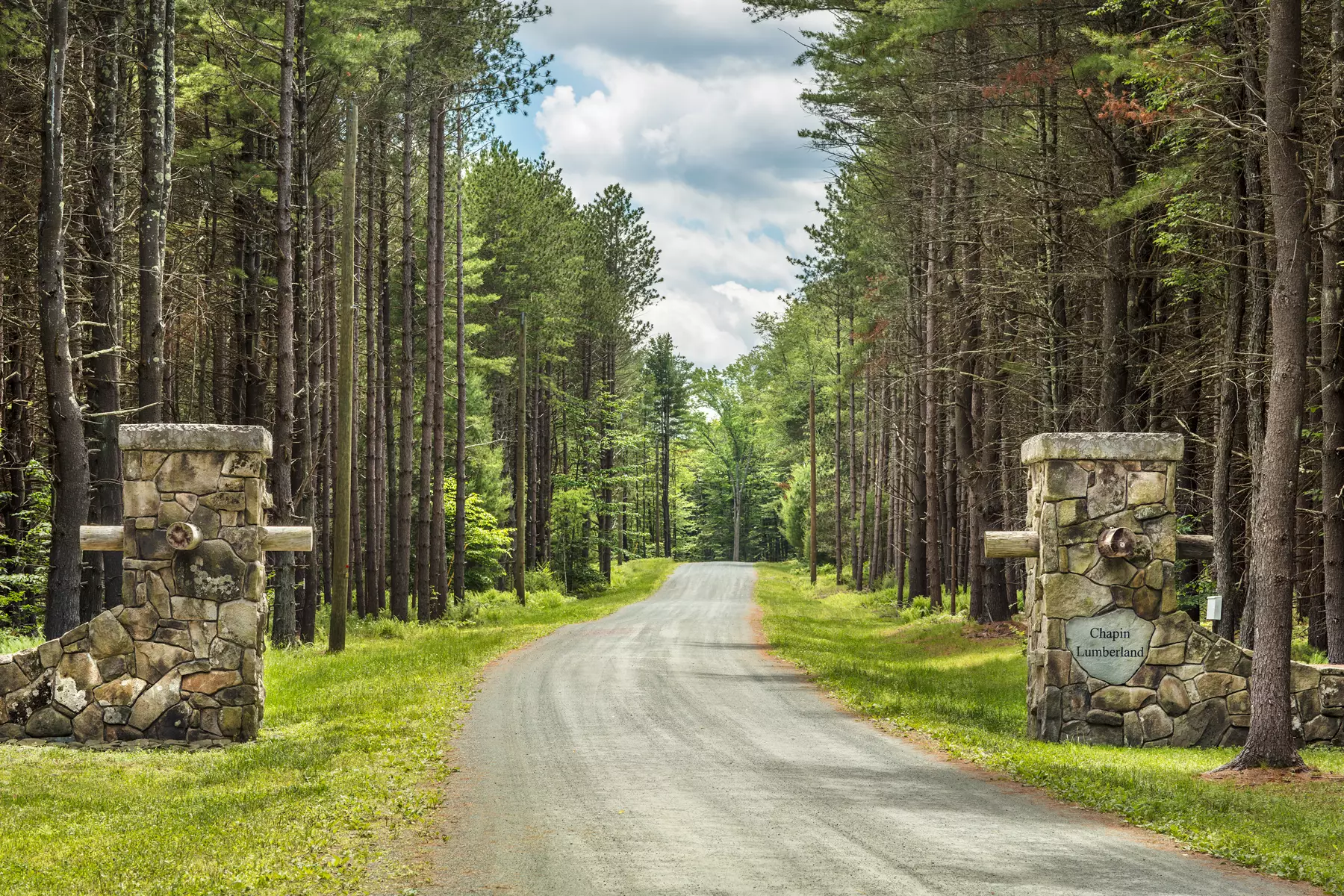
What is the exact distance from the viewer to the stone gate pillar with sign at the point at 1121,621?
37.3ft

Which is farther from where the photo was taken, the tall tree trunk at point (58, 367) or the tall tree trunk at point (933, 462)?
the tall tree trunk at point (933, 462)

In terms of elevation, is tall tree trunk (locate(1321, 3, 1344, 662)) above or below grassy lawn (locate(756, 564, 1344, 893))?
above

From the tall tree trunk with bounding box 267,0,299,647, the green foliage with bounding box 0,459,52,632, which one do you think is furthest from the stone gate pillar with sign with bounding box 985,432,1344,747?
the green foliage with bounding box 0,459,52,632

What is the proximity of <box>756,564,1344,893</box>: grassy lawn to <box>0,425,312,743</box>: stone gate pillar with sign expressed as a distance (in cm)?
684

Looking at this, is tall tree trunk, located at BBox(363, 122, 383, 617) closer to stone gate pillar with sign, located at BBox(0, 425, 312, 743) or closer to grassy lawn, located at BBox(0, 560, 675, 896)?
grassy lawn, located at BBox(0, 560, 675, 896)

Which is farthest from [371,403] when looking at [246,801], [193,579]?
[246,801]

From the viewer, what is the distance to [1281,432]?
388 inches

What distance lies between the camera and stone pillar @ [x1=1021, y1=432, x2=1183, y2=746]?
37.4 ft

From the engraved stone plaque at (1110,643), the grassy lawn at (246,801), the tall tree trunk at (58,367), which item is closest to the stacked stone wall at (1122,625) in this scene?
the engraved stone plaque at (1110,643)

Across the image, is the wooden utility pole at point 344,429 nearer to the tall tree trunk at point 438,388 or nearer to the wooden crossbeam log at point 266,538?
the wooden crossbeam log at point 266,538

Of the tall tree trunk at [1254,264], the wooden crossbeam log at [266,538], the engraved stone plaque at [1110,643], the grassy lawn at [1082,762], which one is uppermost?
the tall tree trunk at [1254,264]

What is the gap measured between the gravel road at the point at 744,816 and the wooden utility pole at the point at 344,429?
5.15 metres

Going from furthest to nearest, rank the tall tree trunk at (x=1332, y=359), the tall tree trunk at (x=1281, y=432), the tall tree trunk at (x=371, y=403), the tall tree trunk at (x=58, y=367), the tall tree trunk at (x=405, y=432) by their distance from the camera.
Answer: the tall tree trunk at (x=371, y=403), the tall tree trunk at (x=405, y=432), the tall tree trunk at (x=58, y=367), the tall tree trunk at (x=1332, y=359), the tall tree trunk at (x=1281, y=432)

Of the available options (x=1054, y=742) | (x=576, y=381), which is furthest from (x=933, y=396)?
(x=576, y=381)
